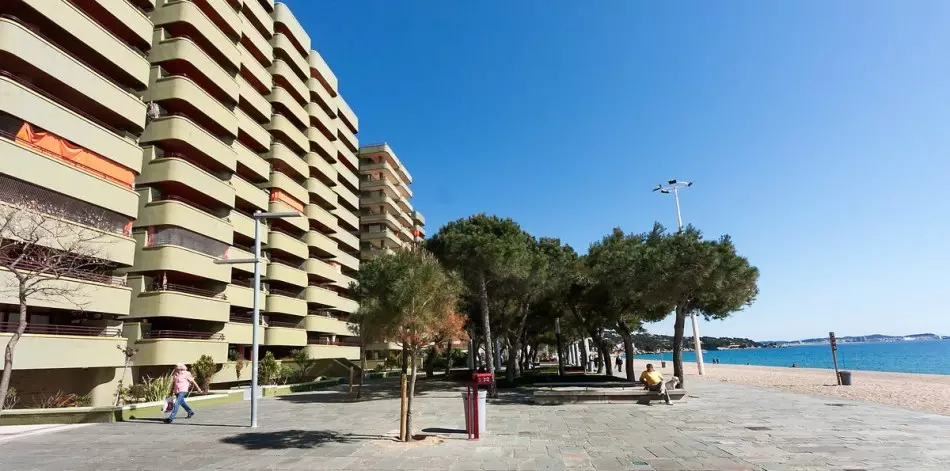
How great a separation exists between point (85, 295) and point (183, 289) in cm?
706

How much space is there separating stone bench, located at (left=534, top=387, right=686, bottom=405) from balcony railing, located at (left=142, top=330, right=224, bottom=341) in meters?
19.4

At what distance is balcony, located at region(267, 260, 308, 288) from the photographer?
39188 millimetres

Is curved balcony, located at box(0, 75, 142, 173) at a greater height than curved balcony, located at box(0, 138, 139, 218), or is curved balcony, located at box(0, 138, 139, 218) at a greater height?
curved balcony, located at box(0, 75, 142, 173)

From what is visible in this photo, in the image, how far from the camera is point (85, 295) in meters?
21.7

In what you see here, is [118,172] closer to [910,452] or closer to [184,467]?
[184,467]

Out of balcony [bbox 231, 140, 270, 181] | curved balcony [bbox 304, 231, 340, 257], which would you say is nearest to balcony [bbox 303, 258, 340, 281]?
curved balcony [bbox 304, 231, 340, 257]

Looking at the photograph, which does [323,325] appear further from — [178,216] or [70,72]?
[70,72]

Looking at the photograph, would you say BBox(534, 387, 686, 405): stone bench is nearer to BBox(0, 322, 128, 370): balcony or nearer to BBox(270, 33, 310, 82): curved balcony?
BBox(0, 322, 128, 370): balcony

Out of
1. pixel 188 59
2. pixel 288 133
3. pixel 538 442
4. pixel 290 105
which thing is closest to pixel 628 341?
pixel 538 442

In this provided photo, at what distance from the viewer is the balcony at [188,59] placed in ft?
96.5

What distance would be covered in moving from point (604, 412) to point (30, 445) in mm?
14936

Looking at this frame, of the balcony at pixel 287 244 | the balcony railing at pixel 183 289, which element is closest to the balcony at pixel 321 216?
the balcony at pixel 287 244

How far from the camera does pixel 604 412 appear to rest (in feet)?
53.7

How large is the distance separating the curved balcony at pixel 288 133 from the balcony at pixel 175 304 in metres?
16.9
